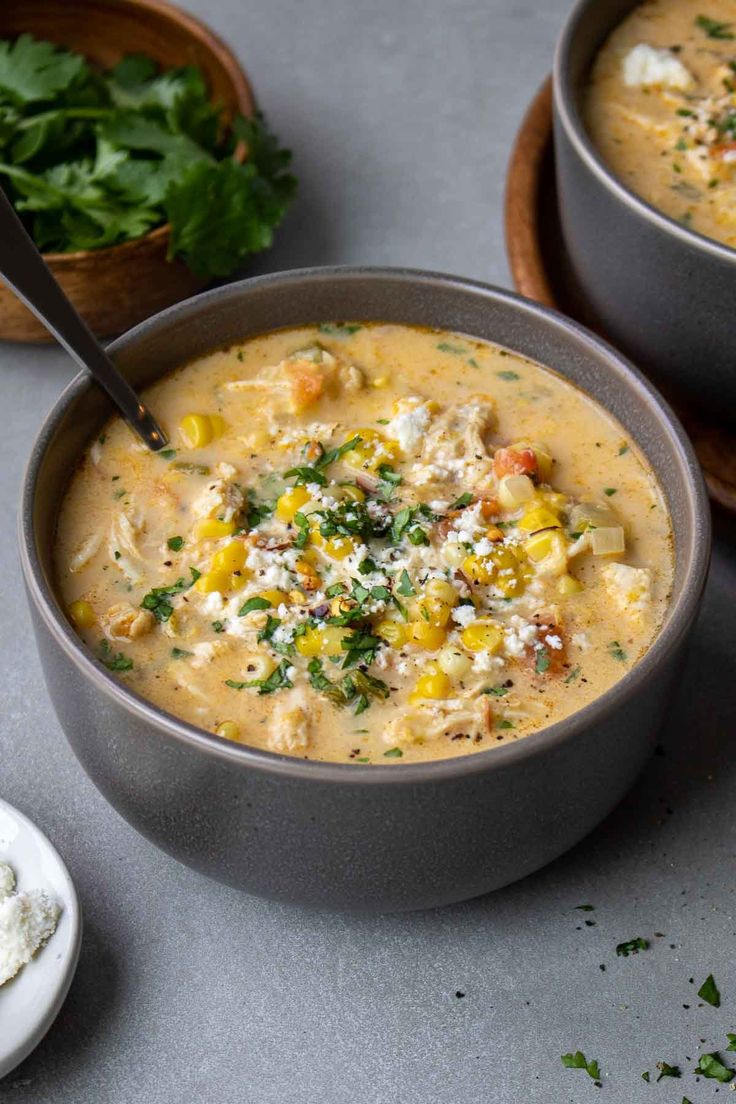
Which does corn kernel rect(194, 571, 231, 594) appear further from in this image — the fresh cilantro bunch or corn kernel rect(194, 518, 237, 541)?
the fresh cilantro bunch

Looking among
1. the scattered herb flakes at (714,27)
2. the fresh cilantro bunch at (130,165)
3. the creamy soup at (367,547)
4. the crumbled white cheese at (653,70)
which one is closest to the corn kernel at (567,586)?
the creamy soup at (367,547)

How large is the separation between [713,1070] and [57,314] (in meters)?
2.14

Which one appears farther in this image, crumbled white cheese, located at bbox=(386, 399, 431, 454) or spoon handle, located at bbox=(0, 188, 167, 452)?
crumbled white cheese, located at bbox=(386, 399, 431, 454)

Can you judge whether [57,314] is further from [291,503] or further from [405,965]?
[405,965]

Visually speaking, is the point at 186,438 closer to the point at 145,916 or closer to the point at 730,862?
the point at 145,916

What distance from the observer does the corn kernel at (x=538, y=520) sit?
11.2 ft

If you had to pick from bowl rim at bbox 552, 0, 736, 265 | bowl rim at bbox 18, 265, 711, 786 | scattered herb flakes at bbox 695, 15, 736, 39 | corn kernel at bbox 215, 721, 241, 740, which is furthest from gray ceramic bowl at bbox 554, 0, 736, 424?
corn kernel at bbox 215, 721, 241, 740

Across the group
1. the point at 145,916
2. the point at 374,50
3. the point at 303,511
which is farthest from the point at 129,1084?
the point at 374,50

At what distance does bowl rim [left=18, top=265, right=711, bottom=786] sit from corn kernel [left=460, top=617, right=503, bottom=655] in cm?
29

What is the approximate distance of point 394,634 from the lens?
127 inches

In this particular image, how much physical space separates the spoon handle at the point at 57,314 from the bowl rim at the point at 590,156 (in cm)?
128

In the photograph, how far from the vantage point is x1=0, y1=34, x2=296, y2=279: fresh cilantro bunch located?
14.7ft

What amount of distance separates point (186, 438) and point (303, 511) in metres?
0.39

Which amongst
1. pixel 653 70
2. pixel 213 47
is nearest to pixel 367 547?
pixel 653 70
